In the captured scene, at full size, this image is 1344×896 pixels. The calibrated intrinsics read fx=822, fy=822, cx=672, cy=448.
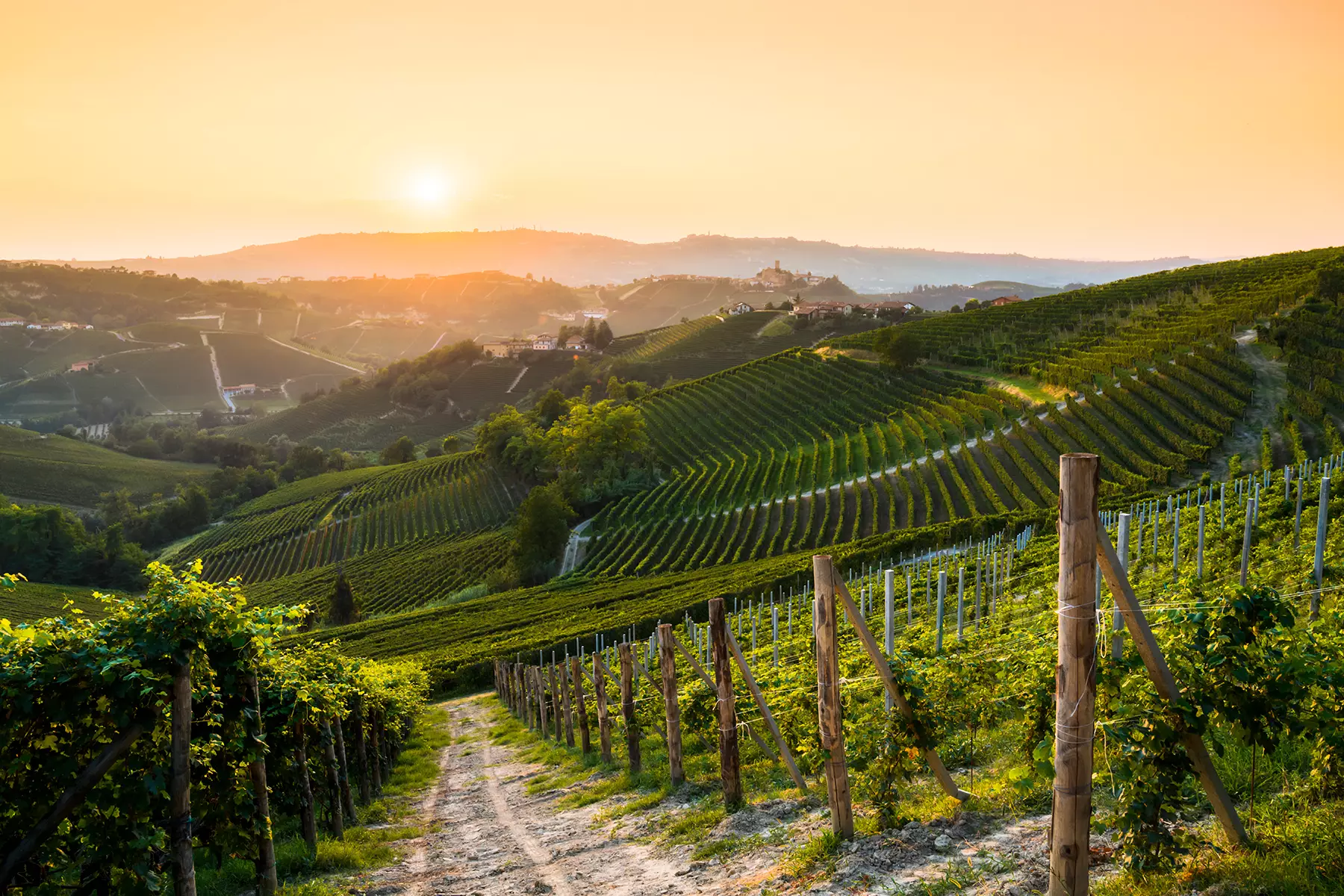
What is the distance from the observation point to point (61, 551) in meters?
95.9

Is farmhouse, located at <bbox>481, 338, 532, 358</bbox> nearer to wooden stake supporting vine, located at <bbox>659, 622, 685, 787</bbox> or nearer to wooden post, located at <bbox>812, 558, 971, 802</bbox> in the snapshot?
wooden stake supporting vine, located at <bbox>659, 622, 685, 787</bbox>

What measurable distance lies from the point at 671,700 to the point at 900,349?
237 ft

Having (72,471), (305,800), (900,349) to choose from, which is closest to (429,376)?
(72,471)

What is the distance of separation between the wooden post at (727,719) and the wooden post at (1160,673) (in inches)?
171

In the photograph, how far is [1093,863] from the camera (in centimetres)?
524

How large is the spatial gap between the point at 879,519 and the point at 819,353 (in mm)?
45202

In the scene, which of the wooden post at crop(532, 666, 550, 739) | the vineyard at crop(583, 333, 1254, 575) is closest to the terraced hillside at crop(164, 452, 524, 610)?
the vineyard at crop(583, 333, 1254, 575)

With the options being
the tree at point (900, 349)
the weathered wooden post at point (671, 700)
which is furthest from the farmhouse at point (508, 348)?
the weathered wooden post at point (671, 700)

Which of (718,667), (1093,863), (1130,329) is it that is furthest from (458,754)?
(1130,329)

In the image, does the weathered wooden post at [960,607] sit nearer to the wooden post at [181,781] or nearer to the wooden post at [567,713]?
the wooden post at [567,713]

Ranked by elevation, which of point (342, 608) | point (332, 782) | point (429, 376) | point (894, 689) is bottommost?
point (342, 608)

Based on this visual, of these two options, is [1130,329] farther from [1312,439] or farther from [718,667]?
[718,667]

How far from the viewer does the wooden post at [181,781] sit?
5.80 meters

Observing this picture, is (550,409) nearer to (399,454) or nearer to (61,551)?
(399,454)
